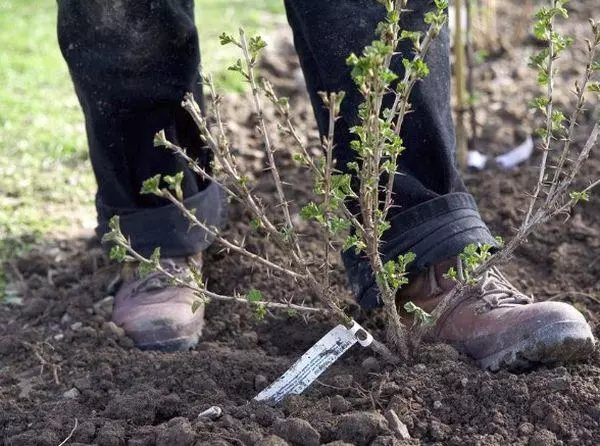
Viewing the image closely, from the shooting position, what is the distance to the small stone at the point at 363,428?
1.96 m

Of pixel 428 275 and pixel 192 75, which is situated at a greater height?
pixel 192 75

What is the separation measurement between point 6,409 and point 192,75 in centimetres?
102

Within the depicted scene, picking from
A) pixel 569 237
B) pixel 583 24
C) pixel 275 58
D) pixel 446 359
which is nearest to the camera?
pixel 446 359

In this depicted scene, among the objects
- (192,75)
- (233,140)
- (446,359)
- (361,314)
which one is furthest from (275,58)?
(446,359)

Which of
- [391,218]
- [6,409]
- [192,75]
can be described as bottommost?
[6,409]

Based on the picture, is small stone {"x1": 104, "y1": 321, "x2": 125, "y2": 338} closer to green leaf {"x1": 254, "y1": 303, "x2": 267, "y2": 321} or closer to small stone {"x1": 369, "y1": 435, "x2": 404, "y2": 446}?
green leaf {"x1": 254, "y1": 303, "x2": 267, "y2": 321}

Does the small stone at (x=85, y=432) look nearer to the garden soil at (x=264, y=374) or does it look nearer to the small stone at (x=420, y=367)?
the garden soil at (x=264, y=374)

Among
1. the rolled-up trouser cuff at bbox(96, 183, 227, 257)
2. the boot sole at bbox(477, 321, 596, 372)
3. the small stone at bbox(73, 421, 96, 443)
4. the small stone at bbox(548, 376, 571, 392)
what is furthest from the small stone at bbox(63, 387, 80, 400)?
the small stone at bbox(548, 376, 571, 392)

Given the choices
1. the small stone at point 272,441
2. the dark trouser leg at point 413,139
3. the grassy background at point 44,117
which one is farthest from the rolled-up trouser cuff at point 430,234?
the grassy background at point 44,117

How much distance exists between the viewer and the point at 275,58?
16.0 feet

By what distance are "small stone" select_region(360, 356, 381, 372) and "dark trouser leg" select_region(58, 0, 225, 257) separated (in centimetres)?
64

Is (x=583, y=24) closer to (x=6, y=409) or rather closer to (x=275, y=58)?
(x=275, y=58)

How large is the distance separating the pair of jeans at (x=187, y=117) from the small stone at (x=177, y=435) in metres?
0.60

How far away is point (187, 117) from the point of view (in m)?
2.78
